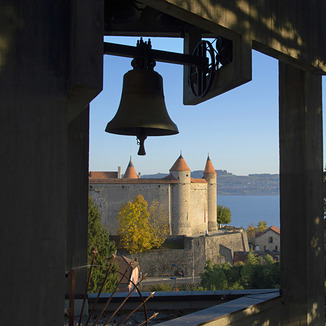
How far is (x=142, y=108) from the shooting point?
8.98ft

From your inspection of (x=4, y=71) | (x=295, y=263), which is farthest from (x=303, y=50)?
(x=4, y=71)

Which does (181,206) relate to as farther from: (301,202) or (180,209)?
(301,202)

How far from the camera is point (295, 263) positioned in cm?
293

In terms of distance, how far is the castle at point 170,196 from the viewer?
35.8 metres

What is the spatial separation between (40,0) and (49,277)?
1038 mm

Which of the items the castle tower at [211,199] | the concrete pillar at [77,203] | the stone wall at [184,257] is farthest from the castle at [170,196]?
the concrete pillar at [77,203]

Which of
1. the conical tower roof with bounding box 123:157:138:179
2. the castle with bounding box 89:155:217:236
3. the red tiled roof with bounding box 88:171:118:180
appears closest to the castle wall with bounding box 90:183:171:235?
the castle with bounding box 89:155:217:236

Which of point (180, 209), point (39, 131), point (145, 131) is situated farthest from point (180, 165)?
point (39, 131)

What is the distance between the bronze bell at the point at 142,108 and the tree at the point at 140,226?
2899cm

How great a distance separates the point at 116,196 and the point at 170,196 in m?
5.32

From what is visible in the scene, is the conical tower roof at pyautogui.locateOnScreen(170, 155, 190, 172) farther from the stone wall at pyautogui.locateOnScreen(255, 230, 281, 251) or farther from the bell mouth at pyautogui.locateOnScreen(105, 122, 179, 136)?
the bell mouth at pyautogui.locateOnScreen(105, 122, 179, 136)

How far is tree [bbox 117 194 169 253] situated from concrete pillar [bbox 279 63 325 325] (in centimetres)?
2865

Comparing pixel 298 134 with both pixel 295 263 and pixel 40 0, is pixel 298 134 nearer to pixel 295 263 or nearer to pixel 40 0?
Answer: pixel 295 263

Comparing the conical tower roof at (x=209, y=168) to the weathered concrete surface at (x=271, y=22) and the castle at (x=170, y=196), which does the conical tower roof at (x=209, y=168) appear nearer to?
the castle at (x=170, y=196)
